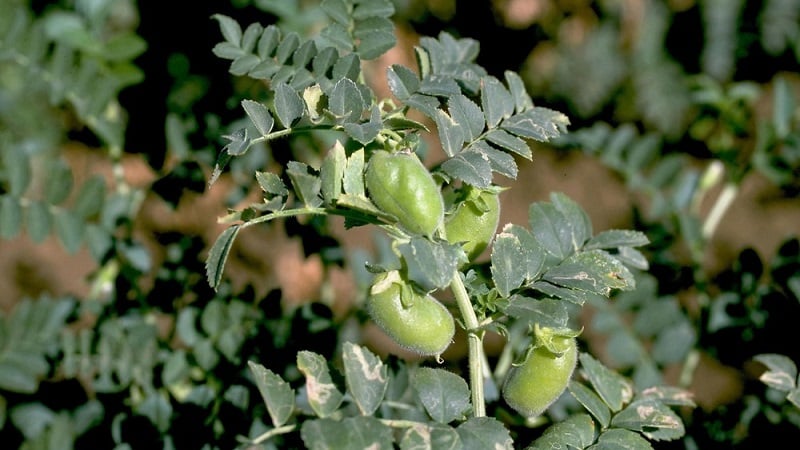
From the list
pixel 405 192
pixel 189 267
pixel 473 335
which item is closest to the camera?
pixel 405 192

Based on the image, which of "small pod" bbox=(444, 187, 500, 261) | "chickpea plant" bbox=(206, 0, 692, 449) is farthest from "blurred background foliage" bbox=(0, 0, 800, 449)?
"small pod" bbox=(444, 187, 500, 261)

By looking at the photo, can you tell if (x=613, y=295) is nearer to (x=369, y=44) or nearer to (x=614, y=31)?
(x=369, y=44)

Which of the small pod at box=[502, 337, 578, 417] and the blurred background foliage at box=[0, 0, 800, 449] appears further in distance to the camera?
the blurred background foliage at box=[0, 0, 800, 449]

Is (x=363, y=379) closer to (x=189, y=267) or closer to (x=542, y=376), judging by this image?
(x=542, y=376)

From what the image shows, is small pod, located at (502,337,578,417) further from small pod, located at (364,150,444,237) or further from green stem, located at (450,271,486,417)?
small pod, located at (364,150,444,237)

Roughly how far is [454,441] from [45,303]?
1109 mm

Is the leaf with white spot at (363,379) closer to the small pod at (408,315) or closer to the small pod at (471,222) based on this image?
the small pod at (408,315)

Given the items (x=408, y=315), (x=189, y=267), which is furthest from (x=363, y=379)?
(x=189, y=267)

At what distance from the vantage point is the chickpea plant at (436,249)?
0.92 m

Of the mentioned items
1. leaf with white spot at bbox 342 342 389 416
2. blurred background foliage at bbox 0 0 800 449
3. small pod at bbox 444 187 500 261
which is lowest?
blurred background foliage at bbox 0 0 800 449

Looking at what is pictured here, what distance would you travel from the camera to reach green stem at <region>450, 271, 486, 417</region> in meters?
0.98

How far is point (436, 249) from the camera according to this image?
0.90 meters

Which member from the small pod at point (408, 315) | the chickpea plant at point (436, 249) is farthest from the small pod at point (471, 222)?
the small pod at point (408, 315)

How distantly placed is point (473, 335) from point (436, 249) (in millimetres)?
150
